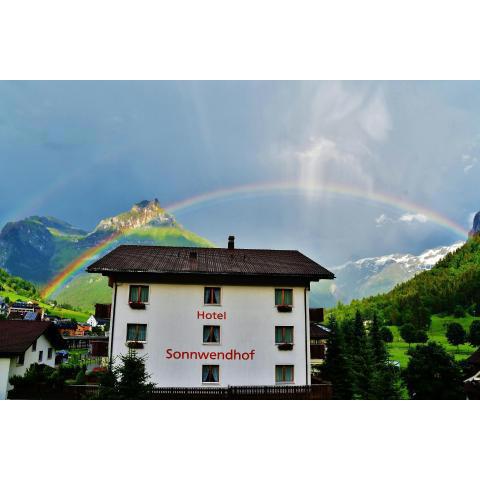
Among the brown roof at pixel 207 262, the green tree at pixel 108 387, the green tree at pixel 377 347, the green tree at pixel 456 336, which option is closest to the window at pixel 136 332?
the brown roof at pixel 207 262

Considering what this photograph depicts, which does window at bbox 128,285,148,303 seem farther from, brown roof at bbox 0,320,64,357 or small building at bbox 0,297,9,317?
small building at bbox 0,297,9,317

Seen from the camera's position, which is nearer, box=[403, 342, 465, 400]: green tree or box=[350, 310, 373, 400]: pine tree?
box=[350, 310, 373, 400]: pine tree

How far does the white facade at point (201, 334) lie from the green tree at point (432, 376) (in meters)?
8.32

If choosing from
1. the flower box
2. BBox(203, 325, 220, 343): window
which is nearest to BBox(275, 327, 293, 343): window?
BBox(203, 325, 220, 343): window

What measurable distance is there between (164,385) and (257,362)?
15.5 ft

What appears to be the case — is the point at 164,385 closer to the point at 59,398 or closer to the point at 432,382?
the point at 59,398

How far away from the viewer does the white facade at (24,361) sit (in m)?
18.6

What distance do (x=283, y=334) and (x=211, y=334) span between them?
147 inches

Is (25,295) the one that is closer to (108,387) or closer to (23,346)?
(23,346)

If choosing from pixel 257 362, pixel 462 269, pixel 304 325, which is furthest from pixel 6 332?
pixel 462 269

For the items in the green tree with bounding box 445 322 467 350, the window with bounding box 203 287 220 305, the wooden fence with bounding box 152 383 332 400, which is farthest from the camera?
the green tree with bounding box 445 322 467 350

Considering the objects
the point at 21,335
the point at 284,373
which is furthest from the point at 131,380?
the point at 21,335

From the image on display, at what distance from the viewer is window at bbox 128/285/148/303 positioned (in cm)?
2023

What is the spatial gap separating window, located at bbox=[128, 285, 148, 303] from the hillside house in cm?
5
